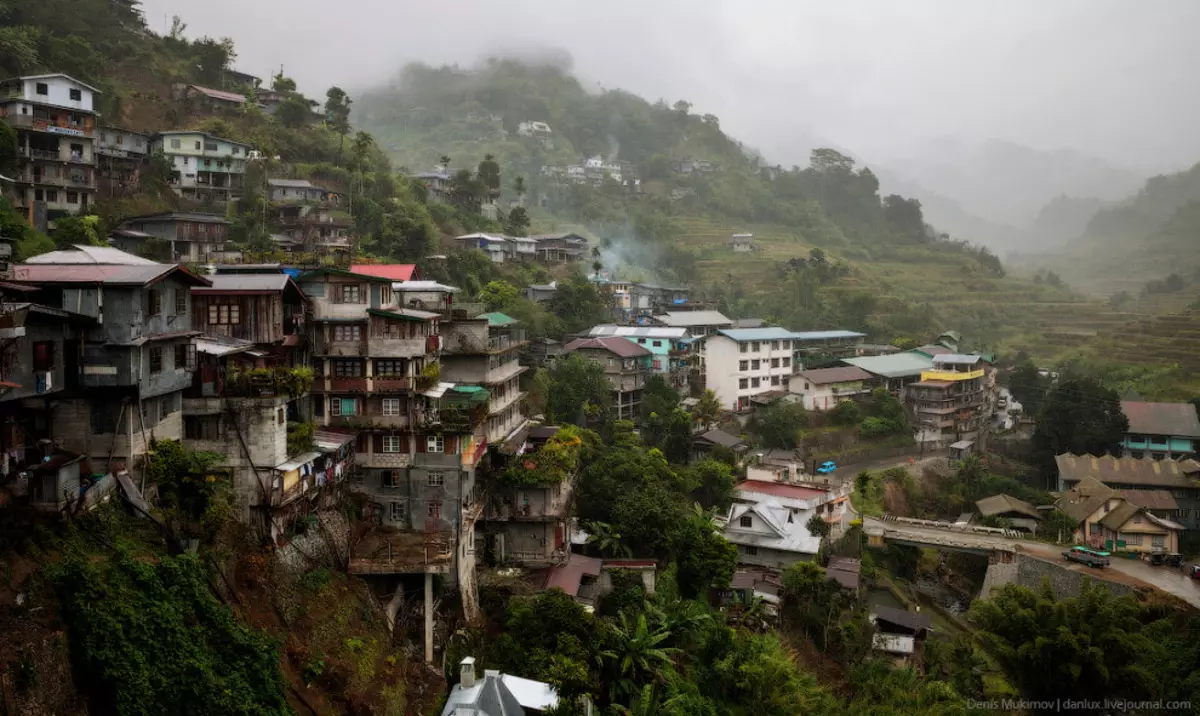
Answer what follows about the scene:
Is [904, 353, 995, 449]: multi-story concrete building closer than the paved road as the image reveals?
No

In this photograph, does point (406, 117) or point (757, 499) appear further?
point (406, 117)

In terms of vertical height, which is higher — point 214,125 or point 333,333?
point 214,125

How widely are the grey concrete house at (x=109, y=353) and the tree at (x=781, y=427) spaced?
36.1 meters

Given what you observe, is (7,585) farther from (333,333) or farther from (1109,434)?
(1109,434)

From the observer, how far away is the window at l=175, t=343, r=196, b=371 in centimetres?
1967

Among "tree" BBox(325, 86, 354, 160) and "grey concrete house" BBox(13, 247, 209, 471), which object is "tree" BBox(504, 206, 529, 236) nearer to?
"tree" BBox(325, 86, 354, 160)

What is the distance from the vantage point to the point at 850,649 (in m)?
31.6

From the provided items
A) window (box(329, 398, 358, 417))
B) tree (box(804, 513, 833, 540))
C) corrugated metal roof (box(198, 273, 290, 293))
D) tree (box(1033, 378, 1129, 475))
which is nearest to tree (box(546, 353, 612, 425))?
tree (box(804, 513, 833, 540))

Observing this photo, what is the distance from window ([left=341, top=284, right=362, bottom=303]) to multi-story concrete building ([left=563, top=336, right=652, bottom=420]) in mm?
20804

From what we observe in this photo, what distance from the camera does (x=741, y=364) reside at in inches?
2084

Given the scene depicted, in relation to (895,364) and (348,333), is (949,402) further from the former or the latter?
(348,333)

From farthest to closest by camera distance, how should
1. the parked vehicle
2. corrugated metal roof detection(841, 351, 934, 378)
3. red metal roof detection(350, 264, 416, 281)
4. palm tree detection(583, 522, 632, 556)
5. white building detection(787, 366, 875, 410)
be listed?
corrugated metal roof detection(841, 351, 934, 378) < white building detection(787, 366, 875, 410) < the parked vehicle < palm tree detection(583, 522, 632, 556) < red metal roof detection(350, 264, 416, 281)

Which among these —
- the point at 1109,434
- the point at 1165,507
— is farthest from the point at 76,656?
the point at 1109,434

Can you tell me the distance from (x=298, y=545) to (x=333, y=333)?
23.6 feet
